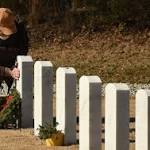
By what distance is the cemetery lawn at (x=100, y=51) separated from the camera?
16.7m

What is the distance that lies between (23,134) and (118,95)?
2303mm

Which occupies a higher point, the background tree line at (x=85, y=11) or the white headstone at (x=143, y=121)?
the background tree line at (x=85, y=11)

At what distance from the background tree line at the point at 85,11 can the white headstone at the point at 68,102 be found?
47.4 ft

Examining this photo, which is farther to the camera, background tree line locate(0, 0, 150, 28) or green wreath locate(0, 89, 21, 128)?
background tree line locate(0, 0, 150, 28)

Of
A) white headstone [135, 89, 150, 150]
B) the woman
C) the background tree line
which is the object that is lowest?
white headstone [135, 89, 150, 150]

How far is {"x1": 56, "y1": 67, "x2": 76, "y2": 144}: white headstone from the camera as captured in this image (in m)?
8.10

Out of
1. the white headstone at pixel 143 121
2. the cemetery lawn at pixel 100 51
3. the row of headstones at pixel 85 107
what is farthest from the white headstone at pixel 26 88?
the cemetery lawn at pixel 100 51

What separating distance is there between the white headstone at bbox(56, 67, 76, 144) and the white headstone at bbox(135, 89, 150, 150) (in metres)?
1.65

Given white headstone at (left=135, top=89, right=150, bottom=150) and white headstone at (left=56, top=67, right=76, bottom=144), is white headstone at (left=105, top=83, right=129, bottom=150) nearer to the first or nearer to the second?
white headstone at (left=135, top=89, right=150, bottom=150)

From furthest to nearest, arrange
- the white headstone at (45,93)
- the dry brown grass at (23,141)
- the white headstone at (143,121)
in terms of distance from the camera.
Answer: the white headstone at (45,93) < the dry brown grass at (23,141) < the white headstone at (143,121)

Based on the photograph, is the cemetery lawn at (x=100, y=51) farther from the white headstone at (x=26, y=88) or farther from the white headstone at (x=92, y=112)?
the white headstone at (x=92, y=112)

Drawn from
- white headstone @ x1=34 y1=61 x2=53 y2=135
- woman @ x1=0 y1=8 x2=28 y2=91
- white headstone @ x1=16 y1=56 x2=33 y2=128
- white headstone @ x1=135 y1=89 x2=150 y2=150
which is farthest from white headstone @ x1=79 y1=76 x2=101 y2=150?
woman @ x1=0 y1=8 x2=28 y2=91

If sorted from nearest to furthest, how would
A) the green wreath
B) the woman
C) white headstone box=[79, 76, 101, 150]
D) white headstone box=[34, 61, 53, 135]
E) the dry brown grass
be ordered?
white headstone box=[79, 76, 101, 150] < the dry brown grass < white headstone box=[34, 61, 53, 135] < the green wreath < the woman

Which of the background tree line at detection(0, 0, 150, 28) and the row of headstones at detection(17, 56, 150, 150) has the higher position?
the background tree line at detection(0, 0, 150, 28)
